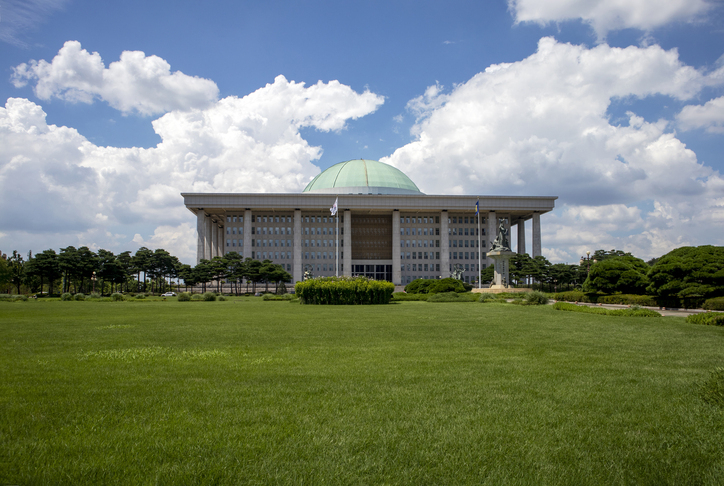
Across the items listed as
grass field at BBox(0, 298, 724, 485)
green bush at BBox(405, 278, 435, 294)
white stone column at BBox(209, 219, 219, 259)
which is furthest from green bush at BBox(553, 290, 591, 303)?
white stone column at BBox(209, 219, 219, 259)

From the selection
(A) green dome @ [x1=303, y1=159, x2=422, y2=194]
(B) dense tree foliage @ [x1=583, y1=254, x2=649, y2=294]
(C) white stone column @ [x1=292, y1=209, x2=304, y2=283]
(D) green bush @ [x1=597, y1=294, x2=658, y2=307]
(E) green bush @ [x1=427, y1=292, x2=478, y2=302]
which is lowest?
(E) green bush @ [x1=427, y1=292, x2=478, y2=302]

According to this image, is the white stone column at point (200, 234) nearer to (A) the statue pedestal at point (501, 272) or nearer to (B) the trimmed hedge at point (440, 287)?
(B) the trimmed hedge at point (440, 287)

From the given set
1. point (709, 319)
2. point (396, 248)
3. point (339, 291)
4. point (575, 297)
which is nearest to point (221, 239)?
point (396, 248)

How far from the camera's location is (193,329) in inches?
637

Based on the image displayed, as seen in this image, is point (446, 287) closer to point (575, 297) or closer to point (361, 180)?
point (575, 297)

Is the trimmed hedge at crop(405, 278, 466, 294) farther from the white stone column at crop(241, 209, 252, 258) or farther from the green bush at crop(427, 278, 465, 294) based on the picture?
the white stone column at crop(241, 209, 252, 258)

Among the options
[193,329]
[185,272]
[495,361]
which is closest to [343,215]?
[185,272]

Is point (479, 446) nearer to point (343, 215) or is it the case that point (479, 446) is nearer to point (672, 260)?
point (672, 260)

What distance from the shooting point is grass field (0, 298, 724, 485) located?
446 cm

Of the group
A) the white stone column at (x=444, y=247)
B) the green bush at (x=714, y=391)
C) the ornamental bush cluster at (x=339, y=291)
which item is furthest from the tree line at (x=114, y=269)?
the green bush at (x=714, y=391)

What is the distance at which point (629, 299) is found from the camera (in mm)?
32062

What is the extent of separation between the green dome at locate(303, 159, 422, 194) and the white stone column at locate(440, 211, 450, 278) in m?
12.9

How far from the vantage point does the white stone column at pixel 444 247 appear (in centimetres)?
10256

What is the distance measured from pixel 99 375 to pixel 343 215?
96495 millimetres
